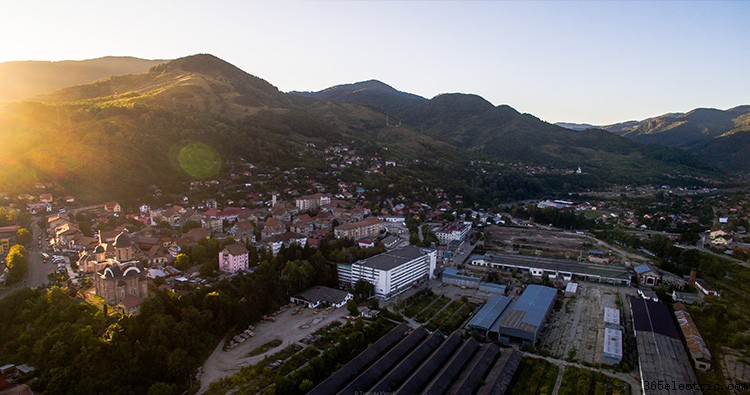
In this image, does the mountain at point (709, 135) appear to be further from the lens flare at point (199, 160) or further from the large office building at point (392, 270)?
the lens flare at point (199, 160)

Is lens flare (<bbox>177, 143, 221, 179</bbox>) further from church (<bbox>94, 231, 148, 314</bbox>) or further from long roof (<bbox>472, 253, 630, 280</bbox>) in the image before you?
long roof (<bbox>472, 253, 630, 280</bbox>)

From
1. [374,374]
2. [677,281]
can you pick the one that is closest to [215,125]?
[374,374]

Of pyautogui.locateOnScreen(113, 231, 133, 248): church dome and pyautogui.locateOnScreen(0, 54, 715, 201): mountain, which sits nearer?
pyautogui.locateOnScreen(113, 231, 133, 248): church dome

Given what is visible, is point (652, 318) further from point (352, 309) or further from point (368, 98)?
point (368, 98)

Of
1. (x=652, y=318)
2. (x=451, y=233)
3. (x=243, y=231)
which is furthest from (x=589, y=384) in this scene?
(x=243, y=231)

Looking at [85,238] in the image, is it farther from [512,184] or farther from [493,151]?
[493,151]

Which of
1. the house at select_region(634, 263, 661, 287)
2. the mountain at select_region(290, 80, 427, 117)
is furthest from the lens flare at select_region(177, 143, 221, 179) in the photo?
the mountain at select_region(290, 80, 427, 117)
